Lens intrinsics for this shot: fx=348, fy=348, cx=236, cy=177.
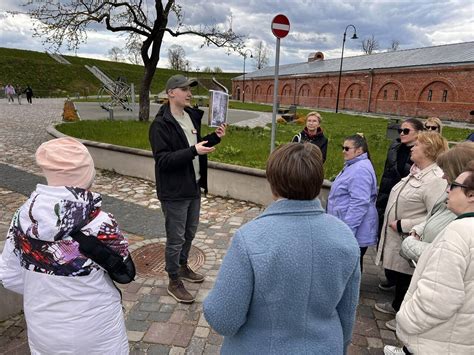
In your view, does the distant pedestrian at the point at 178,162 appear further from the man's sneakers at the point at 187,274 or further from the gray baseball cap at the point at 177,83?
the man's sneakers at the point at 187,274

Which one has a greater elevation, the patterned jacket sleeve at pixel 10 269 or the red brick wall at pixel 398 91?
the red brick wall at pixel 398 91

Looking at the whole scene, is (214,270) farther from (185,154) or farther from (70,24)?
(70,24)

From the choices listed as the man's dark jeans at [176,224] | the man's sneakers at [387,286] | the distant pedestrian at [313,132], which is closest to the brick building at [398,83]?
the distant pedestrian at [313,132]

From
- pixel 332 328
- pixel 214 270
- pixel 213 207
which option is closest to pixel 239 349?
pixel 332 328

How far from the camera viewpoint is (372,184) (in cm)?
350

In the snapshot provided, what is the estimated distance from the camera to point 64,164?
1.77 m

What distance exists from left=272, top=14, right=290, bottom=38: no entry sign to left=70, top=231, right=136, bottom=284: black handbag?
481 cm

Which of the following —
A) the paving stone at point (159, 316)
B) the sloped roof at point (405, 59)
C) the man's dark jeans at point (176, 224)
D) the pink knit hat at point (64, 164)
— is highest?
the sloped roof at point (405, 59)

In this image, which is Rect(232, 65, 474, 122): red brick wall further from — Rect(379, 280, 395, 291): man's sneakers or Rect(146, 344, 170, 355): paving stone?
Rect(146, 344, 170, 355): paving stone

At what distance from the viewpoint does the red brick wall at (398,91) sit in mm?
32438

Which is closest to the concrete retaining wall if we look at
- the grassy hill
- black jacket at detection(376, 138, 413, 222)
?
black jacket at detection(376, 138, 413, 222)

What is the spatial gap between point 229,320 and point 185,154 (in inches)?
77.4

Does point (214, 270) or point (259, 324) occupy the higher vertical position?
point (259, 324)

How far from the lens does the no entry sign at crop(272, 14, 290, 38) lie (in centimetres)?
566
